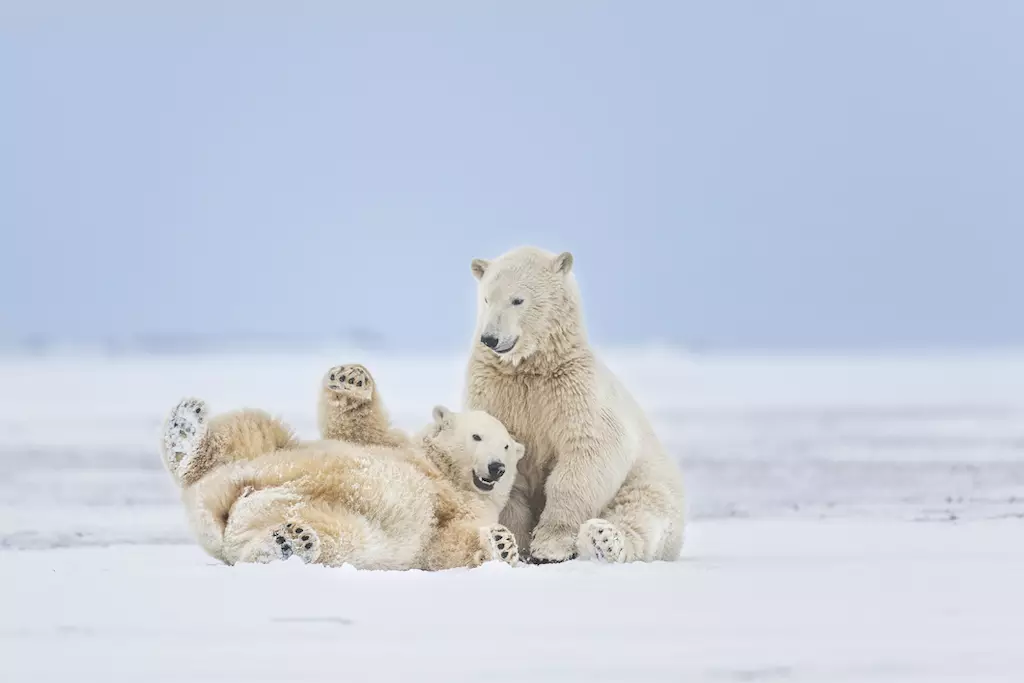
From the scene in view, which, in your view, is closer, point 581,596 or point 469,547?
point 581,596

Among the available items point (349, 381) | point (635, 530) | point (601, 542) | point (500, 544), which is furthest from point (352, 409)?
point (635, 530)

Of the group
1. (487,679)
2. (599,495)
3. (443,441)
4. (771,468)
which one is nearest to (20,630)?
(487,679)

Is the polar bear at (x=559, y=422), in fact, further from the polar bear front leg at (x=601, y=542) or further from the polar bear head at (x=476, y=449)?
the polar bear head at (x=476, y=449)

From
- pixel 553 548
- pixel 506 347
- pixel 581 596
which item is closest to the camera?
pixel 581 596

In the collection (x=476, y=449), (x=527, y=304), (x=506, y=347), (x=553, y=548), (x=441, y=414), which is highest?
(x=527, y=304)

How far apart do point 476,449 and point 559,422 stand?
427 millimetres

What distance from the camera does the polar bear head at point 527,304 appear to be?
5355 millimetres

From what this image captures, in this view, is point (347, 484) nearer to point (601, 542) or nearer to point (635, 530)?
point (601, 542)

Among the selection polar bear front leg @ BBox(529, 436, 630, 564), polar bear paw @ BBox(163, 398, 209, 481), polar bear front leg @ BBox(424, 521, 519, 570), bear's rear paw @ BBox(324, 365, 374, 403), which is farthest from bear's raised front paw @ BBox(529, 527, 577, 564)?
polar bear paw @ BBox(163, 398, 209, 481)

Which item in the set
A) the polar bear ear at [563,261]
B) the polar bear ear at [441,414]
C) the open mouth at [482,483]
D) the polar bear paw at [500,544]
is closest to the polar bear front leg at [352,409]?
the polar bear ear at [441,414]

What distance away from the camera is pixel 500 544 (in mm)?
4797

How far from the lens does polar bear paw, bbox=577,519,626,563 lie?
5078 mm

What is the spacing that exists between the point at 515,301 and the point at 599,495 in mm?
847

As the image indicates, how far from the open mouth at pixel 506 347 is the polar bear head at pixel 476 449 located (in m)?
0.29
